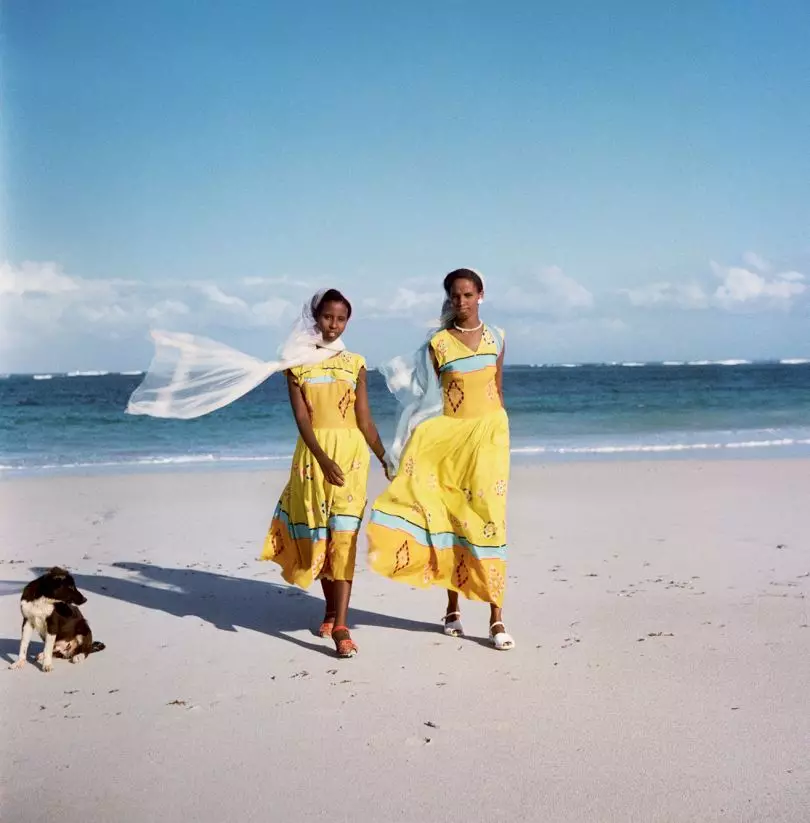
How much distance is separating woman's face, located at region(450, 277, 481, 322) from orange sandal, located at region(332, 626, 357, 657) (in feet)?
5.49

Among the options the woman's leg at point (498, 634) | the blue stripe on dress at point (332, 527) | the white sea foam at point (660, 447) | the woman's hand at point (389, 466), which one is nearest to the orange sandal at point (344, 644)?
the blue stripe on dress at point (332, 527)

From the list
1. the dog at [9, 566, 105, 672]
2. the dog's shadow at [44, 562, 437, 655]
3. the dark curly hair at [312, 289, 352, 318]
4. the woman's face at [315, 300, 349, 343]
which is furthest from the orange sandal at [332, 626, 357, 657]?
the dark curly hair at [312, 289, 352, 318]

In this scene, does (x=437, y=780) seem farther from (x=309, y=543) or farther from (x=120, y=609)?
(x=120, y=609)

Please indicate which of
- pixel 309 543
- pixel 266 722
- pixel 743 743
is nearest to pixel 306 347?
pixel 309 543

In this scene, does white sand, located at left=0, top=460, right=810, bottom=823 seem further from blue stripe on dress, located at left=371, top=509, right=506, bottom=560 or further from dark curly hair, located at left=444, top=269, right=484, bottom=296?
dark curly hair, located at left=444, top=269, right=484, bottom=296

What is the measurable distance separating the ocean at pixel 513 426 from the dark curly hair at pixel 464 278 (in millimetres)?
9627

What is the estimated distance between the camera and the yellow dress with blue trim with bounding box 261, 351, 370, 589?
16.0ft

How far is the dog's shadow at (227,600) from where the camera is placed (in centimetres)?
528

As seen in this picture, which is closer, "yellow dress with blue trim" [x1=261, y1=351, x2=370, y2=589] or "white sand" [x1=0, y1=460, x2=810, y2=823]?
"white sand" [x1=0, y1=460, x2=810, y2=823]

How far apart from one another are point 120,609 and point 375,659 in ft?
5.97

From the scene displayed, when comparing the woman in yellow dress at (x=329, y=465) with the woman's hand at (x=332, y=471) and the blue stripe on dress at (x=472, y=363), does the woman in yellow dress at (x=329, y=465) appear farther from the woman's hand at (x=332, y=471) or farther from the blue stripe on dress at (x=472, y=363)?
the blue stripe on dress at (x=472, y=363)

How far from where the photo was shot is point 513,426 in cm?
2683

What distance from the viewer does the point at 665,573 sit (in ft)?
20.8

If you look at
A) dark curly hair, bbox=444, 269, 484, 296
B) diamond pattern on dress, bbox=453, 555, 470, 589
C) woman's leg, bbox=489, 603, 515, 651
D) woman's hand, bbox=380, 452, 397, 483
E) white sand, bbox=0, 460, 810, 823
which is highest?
dark curly hair, bbox=444, 269, 484, 296
